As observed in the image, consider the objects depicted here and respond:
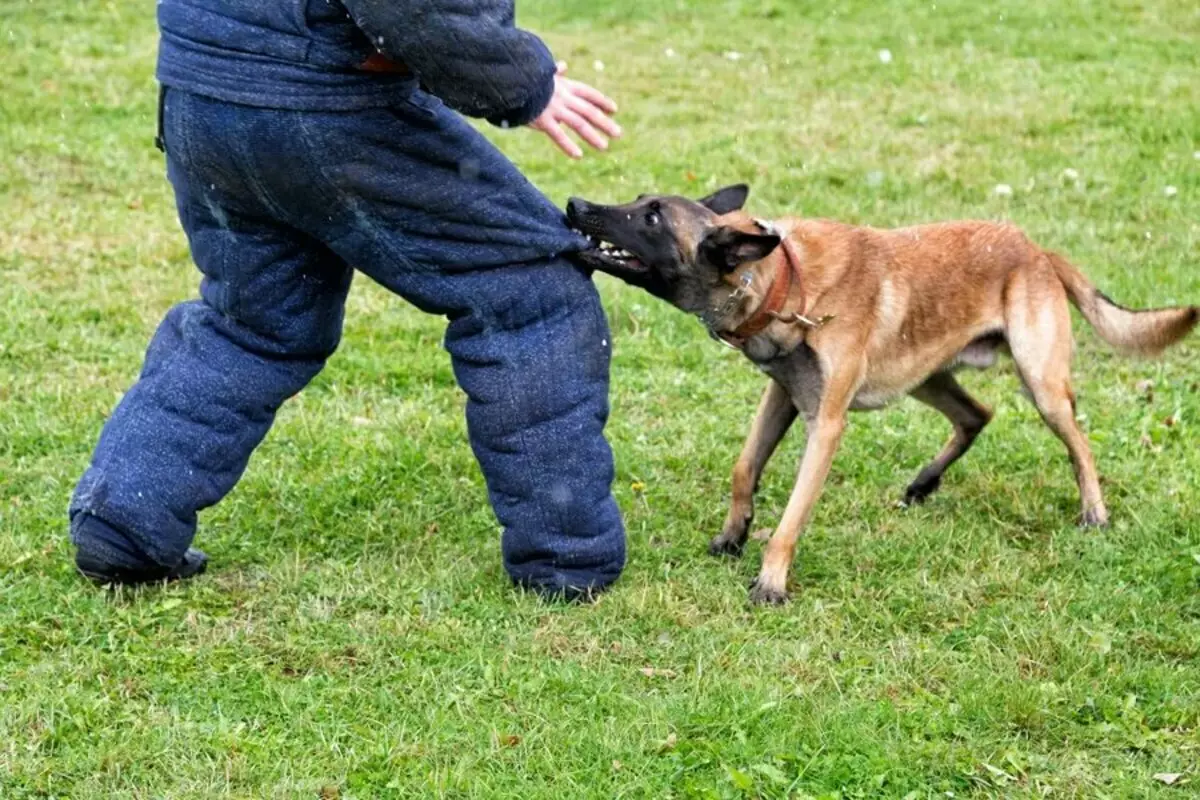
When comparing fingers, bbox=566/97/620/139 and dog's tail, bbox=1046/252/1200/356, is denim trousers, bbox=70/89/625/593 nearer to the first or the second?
fingers, bbox=566/97/620/139

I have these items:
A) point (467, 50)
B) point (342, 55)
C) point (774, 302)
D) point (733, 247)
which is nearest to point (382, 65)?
point (342, 55)

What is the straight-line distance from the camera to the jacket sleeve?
4156 mm

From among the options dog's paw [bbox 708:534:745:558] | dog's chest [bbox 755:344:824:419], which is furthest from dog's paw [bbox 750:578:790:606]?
dog's chest [bbox 755:344:824:419]

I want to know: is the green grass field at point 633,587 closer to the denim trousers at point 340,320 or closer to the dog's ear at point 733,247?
the denim trousers at point 340,320

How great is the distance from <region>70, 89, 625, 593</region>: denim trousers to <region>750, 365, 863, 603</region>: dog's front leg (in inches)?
19.4

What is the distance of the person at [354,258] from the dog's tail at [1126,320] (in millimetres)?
2081

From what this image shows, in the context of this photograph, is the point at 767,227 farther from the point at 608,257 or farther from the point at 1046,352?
the point at 1046,352

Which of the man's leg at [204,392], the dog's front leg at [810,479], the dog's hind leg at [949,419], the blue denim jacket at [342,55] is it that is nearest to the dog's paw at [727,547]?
the dog's front leg at [810,479]

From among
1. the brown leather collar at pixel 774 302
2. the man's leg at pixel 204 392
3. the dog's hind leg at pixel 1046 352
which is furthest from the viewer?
the dog's hind leg at pixel 1046 352

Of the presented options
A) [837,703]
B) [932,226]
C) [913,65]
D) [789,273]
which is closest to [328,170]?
[789,273]

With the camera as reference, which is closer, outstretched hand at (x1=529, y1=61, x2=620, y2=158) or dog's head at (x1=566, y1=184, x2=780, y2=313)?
outstretched hand at (x1=529, y1=61, x2=620, y2=158)

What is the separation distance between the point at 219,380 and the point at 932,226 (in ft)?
9.03

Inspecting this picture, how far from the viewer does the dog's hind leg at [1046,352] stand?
232 inches

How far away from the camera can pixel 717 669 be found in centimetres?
461
